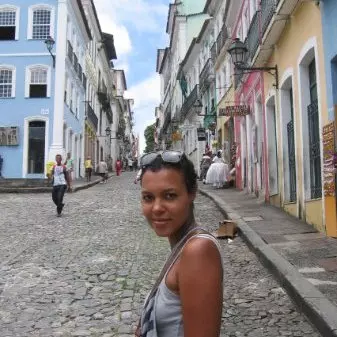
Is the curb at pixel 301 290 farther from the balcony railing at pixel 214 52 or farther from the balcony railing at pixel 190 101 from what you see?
the balcony railing at pixel 190 101

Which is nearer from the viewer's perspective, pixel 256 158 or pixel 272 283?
pixel 272 283

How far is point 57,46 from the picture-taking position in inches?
1038

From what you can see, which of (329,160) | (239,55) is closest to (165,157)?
(329,160)

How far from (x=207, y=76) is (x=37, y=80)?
358 inches

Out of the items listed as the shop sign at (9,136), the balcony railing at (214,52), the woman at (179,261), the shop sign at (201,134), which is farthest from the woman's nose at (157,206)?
the shop sign at (201,134)

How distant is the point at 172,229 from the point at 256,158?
561 inches

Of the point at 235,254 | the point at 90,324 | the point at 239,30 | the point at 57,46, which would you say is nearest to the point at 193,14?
the point at 57,46

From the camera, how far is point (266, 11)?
11.8 m

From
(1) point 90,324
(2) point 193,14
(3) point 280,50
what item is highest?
(2) point 193,14

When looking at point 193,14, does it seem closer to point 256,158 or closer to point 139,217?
point 256,158

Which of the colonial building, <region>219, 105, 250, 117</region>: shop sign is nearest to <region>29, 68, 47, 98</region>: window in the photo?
<region>219, 105, 250, 117</region>: shop sign

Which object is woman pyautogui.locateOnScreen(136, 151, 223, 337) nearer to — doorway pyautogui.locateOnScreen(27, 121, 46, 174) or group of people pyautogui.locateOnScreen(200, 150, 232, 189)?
group of people pyautogui.locateOnScreen(200, 150, 232, 189)

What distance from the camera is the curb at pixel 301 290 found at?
4027 mm

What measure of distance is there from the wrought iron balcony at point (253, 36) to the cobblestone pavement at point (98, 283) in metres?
5.54
